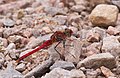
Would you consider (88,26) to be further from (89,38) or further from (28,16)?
(28,16)

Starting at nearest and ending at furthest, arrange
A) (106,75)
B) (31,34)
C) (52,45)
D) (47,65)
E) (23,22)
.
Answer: (106,75)
(47,65)
(52,45)
(31,34)
(23,22)

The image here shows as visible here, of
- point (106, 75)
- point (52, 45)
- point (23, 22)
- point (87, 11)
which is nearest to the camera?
point (106, 75)

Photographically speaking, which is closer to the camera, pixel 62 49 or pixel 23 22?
pixel 62 49

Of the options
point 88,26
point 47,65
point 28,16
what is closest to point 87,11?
point 88,26

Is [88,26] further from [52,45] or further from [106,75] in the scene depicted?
[106,75]

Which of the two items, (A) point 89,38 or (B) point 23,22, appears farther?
(B) point 23,22

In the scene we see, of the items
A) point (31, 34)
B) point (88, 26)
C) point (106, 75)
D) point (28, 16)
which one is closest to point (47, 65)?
point (106, 75)
